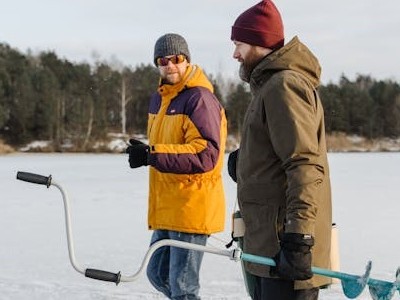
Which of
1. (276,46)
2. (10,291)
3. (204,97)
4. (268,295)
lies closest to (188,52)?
(204,97)

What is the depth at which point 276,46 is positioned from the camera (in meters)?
2.20

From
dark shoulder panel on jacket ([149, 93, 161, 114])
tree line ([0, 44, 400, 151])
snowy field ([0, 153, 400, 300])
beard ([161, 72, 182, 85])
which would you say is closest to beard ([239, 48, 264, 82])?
beard ([161, 72, 182, 85])

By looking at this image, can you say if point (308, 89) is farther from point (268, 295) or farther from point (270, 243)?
point (268, 295)

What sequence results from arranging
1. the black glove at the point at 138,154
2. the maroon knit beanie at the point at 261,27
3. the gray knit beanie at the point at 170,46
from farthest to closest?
the gray knit beanie at the point at 170,46
the black glove at the point at 138,154
the maroon knit beanie at the point at 261,27

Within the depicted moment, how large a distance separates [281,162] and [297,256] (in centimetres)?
34

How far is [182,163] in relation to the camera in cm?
301

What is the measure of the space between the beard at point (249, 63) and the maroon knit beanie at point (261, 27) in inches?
1.5

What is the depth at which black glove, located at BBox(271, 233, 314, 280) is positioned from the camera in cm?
188

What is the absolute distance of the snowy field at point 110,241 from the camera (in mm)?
4629

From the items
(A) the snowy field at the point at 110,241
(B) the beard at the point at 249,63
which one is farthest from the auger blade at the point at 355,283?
(A) the snowy field at the point at 110,241

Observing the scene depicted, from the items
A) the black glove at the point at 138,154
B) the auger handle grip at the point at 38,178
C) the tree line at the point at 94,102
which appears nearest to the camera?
the auger handle grip at the point at 38,178

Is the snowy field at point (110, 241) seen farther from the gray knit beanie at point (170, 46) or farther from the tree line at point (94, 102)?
Result: the tree line at point (94, 102)

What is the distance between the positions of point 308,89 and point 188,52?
56.3 inches

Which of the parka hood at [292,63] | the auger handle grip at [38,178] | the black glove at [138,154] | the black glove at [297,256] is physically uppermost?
the parka hood at [292,63]
